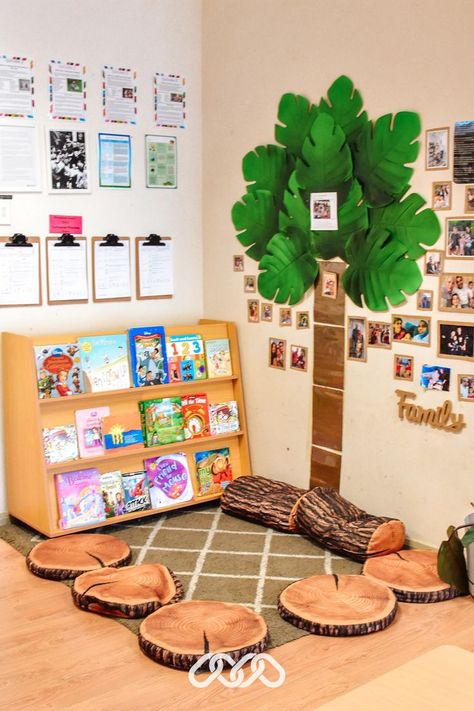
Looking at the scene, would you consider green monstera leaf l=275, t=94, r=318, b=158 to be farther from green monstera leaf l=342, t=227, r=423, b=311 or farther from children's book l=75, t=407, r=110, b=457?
children's book l=75, t=407, r=110, b=457

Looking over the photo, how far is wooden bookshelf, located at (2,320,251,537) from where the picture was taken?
3.85 meters

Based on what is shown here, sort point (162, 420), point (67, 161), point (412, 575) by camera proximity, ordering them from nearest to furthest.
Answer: point (412, 575) → point (67, 161) → point (162, 420)

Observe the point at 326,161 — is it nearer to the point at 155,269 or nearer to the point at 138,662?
the point at 155,269

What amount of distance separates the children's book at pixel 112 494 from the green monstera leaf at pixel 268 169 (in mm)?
1537

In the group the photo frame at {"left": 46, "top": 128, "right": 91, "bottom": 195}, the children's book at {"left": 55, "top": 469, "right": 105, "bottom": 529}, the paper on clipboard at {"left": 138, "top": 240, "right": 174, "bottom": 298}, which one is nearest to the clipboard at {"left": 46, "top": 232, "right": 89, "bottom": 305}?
the photo frame at {"left": 46, "top": 128, "right": 91, "bottom": 195}

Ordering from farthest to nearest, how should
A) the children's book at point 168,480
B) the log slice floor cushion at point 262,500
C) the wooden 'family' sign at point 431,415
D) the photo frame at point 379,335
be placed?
the children's book at point 168,480, the log slice floor cushion at point 262,500, the photo frame at point 379,335, the wooden 'family' sign at point 431,415

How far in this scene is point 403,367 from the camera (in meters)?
3.69

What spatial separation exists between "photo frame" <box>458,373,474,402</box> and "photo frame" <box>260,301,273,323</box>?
1.16m

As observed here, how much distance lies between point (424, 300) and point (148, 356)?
1.36m

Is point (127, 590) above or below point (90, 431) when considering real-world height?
below

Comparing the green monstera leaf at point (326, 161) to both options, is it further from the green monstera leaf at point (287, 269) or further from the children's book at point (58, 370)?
the children's book at point (58, 370)

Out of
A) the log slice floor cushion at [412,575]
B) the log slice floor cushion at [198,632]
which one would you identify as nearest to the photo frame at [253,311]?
the log slice floor cushion at [412,575]

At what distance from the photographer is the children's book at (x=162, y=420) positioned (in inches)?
165

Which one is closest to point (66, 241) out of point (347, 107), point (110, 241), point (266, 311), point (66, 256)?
point (66, 256)
